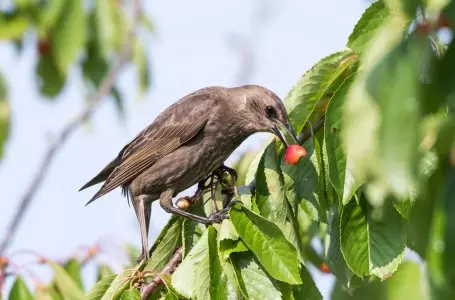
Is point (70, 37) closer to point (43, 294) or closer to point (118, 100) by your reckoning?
point (118, 100)

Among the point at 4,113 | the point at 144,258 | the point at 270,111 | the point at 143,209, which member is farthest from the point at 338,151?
the point at 143,209

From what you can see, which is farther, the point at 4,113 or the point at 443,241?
the point at 4,113

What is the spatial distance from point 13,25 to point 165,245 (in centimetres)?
245

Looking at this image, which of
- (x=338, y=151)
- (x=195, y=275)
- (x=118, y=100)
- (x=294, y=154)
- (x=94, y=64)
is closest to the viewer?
(x=338, y=151)

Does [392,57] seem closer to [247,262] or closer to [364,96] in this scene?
[364,96]

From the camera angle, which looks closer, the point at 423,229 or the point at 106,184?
the point at 423,229

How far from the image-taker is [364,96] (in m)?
1.27

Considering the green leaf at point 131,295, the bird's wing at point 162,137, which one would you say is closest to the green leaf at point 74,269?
the bird's wing at point 162,137

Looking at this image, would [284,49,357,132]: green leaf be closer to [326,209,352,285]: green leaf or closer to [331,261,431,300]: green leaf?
[326,209,352,285]: green leaf

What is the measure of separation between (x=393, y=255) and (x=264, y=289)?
53 cm

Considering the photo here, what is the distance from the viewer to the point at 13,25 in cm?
580

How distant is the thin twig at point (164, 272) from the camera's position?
380 cm

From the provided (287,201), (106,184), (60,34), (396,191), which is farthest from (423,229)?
(106,184)

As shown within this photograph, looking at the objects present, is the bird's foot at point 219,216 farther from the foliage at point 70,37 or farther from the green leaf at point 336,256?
the foliage at point 70,37
